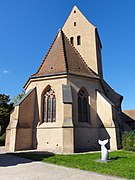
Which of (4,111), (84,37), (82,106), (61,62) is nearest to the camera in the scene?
(82,106)

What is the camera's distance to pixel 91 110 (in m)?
16.1

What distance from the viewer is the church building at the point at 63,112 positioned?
13.9 m

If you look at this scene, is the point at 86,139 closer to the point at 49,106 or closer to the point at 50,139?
the point at 50,139

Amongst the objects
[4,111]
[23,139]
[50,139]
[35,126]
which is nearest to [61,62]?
[35,126]

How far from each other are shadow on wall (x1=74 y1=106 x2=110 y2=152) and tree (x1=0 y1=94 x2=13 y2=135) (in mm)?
16315

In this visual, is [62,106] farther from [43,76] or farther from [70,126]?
[43,76]

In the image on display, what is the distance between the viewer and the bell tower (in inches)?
840

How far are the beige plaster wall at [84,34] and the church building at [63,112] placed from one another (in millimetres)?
3659

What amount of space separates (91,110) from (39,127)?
536 centimetres

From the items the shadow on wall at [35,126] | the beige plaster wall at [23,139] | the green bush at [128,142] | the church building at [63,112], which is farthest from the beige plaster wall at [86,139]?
the beige plaster wall at [23,139]

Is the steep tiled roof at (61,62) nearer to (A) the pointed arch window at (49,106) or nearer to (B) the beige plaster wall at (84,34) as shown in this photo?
(A) the pointed arch window at (49,106)

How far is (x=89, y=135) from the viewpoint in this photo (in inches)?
599

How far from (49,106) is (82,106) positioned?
3.28 m

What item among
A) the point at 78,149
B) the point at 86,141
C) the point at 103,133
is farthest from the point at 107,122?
the point at 78,149
